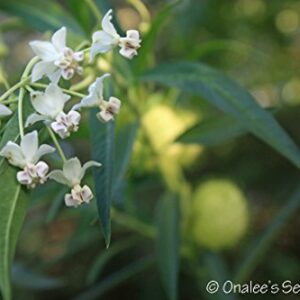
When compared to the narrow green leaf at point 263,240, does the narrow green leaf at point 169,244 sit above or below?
above

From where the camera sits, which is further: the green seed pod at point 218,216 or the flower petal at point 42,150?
the green seed pod at point 218,216

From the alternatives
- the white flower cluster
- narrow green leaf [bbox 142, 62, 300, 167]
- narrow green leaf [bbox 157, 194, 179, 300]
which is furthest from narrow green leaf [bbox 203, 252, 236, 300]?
the white flower cluster

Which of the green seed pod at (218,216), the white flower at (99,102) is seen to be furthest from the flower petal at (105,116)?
the green seed pod at (218,216)

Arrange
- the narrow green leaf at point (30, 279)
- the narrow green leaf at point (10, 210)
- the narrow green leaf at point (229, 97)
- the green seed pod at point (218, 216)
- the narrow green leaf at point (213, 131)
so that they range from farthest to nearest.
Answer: the narrow green leaf at point (30, 279) < the green seed pod at point (218, 216) < the narrow green leaf at point (213, 131) < the narrow green leaf at point (229, 97) < the narrow green leaf at point (10, 210)

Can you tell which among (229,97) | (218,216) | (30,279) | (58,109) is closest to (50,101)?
(58,109)

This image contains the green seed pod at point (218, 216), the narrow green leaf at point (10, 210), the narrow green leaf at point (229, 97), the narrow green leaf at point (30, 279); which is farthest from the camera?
the narrow green leaf at point (30, 279)

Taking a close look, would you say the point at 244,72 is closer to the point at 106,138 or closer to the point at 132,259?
the point at 132,259

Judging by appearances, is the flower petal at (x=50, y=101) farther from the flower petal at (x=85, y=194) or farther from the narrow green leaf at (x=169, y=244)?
the narrow green leaf at (x=169, y=244)
